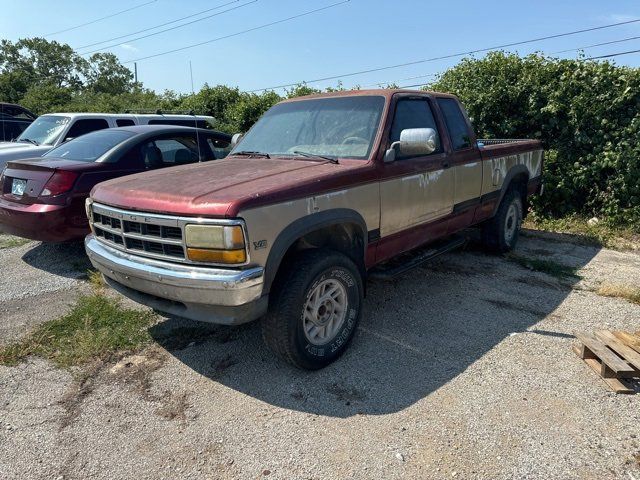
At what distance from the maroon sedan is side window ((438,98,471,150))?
3.59 meters

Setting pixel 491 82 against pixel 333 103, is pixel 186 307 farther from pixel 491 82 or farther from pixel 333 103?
pixel 491 82

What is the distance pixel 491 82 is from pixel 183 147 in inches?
227

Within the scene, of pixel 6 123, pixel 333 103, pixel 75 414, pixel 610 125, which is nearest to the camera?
pixel 75 414

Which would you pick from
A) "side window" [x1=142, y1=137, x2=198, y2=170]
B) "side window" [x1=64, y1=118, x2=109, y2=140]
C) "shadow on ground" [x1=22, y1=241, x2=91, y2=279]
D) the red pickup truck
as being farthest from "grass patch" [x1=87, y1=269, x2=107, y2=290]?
"side window" [x1=64, y1=118, x2=109, y2=140]

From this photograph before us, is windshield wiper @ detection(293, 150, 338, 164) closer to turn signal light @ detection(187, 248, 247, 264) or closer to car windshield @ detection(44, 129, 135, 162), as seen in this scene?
turn signal light @ detection(187, 248, 247, 264)

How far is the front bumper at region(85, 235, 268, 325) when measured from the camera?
2965 millimetres

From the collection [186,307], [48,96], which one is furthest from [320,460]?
[48,96]

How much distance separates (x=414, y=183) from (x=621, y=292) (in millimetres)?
2542

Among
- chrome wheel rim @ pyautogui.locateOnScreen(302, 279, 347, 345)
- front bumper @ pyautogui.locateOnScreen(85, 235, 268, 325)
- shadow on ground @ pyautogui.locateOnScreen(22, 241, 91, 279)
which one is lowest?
shadow on ground @ pyautogui.locateOnScreen(22, 241, 91, 279)

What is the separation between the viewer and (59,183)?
552 centimetres

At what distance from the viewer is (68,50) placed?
210ft

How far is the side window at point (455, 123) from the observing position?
16.8 ft

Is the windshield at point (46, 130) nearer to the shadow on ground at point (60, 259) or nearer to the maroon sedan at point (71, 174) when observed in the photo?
the maroon sedan at point (71, 174)

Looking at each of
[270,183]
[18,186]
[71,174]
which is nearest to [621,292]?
[270,183]
